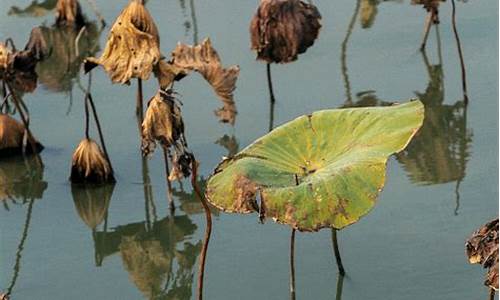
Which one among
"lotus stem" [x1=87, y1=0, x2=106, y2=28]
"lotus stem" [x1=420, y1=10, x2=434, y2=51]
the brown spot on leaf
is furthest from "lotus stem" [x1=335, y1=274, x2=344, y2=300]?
"lotus stem" [x1=87, y1=0, x2=106, y2=28]

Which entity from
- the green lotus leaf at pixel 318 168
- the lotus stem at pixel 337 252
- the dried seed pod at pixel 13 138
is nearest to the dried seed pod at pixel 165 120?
the green lotus leaf at pixel 318 168

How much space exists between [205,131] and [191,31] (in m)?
0.99

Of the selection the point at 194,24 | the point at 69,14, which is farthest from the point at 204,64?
the point at 69,14

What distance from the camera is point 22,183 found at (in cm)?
325

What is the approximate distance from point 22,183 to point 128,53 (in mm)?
663

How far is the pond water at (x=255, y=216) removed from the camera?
2.57 metres

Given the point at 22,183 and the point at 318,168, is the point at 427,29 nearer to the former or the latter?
the point at 22,183

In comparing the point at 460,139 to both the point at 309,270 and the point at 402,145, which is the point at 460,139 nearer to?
the point at 309,270

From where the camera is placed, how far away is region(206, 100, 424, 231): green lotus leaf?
1892mm

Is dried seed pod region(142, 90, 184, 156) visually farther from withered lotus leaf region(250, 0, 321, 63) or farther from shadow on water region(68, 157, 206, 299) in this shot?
withered lotus leaf region(250, 0, 321, 63)

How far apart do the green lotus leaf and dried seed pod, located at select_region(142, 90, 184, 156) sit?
4.7 inches

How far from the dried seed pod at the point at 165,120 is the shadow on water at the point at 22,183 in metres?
0.90

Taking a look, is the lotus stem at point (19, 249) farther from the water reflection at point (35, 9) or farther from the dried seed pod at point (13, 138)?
the water reflection at point (35, 9)

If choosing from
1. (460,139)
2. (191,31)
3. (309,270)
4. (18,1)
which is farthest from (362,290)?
(18,1)
